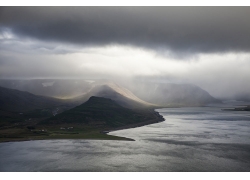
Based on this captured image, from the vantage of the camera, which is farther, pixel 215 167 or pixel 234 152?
pixel 234 152

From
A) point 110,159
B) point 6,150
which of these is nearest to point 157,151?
point 110,159

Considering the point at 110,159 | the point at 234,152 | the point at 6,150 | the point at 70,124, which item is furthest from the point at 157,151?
the point at 70,124

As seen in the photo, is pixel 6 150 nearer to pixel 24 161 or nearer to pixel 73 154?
pixel 24 161

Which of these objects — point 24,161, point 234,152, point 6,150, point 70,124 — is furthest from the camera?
point 70,124

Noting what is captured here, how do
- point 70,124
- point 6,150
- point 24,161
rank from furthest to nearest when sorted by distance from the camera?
point 70,124
point 6,150
point 24,161

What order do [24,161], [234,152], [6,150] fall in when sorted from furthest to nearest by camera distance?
[6,150] < [234,152] < [24,161]

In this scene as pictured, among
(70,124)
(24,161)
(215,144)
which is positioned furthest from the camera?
(70,124)

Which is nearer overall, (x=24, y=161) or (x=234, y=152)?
(x=24, y=161)

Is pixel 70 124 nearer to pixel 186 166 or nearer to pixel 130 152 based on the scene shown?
pixel 130 152

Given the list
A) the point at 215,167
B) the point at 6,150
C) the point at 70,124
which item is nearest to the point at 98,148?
the point at 6,150
